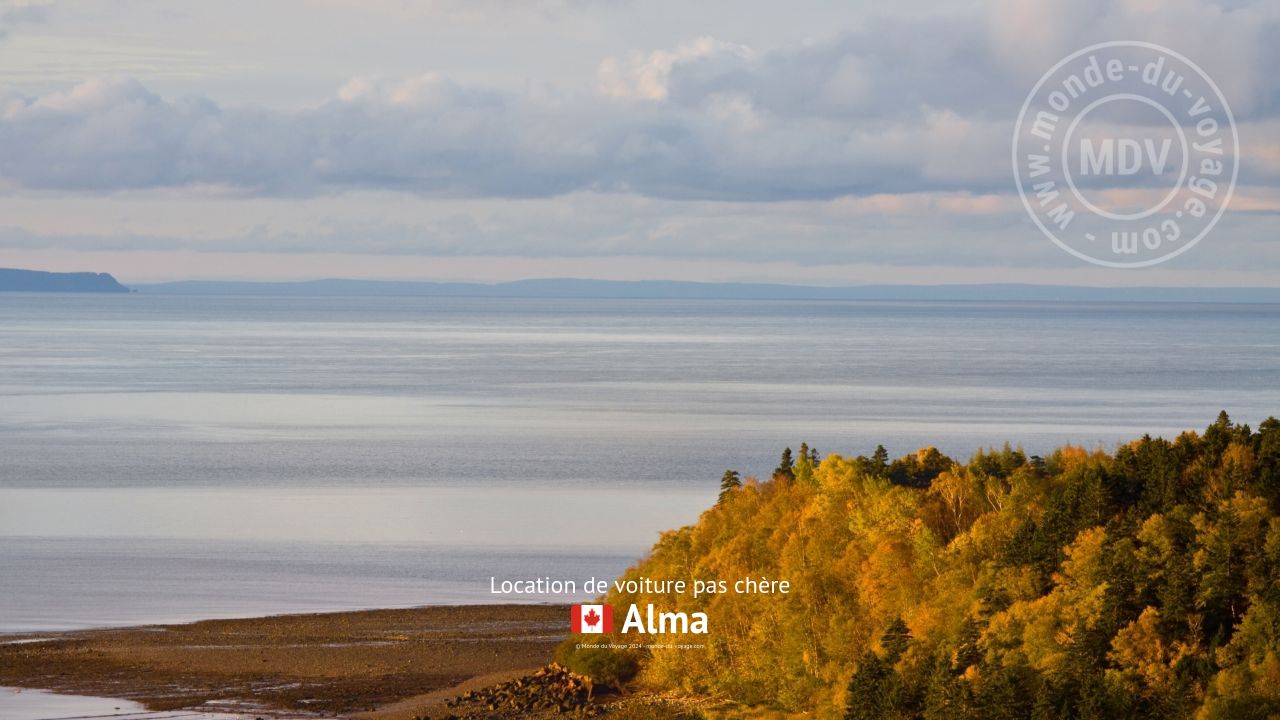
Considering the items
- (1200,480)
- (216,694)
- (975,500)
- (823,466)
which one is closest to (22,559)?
(216,694)

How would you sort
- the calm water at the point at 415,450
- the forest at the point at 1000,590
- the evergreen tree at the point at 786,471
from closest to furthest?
the forest at the point at 1000,590
the evergreen tree at the point at 786,471
the calm water at the point at 415,450

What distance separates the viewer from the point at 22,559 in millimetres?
66750

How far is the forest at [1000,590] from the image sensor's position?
3091 centimetres

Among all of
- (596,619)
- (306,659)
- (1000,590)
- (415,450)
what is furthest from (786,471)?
(415,450)

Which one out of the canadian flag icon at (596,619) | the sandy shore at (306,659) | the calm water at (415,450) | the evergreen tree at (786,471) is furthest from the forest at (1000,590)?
the calm water at (415,450)

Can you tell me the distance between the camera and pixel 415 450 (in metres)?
102

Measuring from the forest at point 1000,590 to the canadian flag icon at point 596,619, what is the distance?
3.07 ft

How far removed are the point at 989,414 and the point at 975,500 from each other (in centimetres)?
8127

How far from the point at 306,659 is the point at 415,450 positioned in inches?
2140

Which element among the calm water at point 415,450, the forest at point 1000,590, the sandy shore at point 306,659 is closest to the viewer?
the forest at point 1000,590

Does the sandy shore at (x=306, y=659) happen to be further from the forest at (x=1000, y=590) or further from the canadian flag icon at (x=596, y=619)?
the forest at (x=1000, y=590)

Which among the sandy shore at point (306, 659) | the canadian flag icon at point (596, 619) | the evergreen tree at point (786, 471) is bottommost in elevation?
the sandy shore at point (306, 659)

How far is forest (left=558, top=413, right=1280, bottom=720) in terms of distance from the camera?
30.9 m

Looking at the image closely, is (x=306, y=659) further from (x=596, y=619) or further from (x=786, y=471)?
(x=786, y=471)
